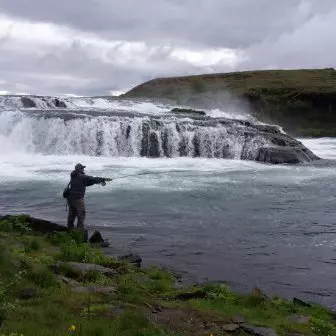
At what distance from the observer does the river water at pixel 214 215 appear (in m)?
12.5

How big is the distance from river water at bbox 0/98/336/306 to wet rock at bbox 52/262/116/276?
6.23 feet

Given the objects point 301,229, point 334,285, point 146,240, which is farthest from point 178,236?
point 334,285

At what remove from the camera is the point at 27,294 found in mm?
8219

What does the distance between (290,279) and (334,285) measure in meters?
0.92

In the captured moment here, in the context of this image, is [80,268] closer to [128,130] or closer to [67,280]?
[67,280]

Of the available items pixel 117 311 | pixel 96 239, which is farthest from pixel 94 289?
pixel 96 239

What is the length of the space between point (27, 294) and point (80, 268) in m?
2.35

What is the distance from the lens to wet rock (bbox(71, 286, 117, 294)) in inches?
355

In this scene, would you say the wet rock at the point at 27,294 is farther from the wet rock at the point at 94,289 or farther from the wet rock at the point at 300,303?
the wet rock at the point at 300,303

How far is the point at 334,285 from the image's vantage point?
11594 mm

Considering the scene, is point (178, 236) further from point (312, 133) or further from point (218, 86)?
point (218, 86)

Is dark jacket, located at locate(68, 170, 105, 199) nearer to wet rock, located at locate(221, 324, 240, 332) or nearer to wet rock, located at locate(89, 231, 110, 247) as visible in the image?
wet rock, located at locate(89, 231, 110, 247)

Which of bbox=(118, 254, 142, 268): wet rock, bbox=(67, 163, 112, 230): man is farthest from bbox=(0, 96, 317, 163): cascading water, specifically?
bbox=(118, 254, 142, 268): wet rock

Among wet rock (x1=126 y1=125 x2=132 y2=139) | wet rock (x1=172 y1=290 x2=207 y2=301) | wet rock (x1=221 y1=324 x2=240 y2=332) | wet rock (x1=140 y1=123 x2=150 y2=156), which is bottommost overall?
wet rock (x1=172 y1=290 x2=207 y2=301)
